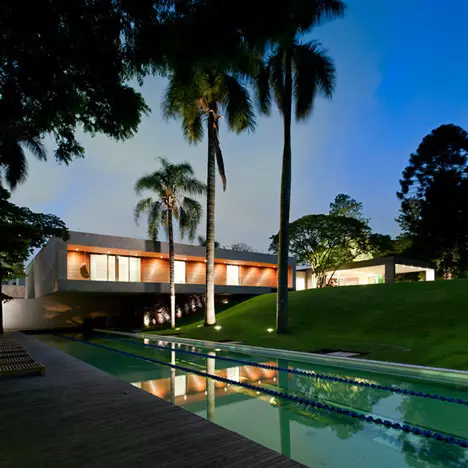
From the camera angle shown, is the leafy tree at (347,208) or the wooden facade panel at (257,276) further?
the leafy tree at (347,208)

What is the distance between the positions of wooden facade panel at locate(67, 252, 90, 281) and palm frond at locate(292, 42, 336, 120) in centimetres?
1762

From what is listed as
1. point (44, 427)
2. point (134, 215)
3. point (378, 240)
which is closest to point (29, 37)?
point (44, 427)

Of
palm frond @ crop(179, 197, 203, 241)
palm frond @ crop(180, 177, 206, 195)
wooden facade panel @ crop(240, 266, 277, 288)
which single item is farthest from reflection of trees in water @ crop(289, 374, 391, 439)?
wooden facade panel @ crop(240, 266, 277, 288)

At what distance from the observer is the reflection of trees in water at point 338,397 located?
5809 millimetres

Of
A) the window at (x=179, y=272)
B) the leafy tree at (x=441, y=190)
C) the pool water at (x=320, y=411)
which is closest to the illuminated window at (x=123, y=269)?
the window at (x=179, y=272)

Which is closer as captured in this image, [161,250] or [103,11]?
[103,11]

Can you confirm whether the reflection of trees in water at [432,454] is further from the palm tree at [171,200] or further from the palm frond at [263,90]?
the palm tree at [171,200]

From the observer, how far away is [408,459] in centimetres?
455

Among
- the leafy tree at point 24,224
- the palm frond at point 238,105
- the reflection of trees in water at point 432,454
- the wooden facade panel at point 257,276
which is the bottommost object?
the reflection of trees in water at point 432,454

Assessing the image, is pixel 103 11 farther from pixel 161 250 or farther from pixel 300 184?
pixel 300 184

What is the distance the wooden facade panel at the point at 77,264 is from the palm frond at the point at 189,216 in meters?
7.32

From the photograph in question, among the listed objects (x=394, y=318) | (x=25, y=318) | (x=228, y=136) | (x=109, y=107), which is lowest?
(x=25, y=318)

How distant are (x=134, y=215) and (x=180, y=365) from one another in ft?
50.8

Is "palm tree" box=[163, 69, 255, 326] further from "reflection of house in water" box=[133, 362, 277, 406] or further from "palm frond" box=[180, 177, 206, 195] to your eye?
"reflection of house in water" box=[133, 362, 277, 406]
